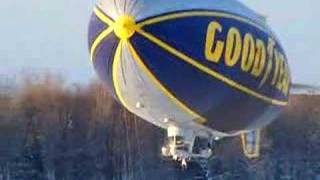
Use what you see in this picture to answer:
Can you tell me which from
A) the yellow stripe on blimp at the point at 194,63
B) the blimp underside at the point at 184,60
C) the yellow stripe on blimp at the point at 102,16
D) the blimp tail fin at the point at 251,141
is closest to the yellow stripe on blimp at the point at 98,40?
Answer: the blimp underside at the point at 184,60

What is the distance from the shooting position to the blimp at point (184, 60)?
26688mm

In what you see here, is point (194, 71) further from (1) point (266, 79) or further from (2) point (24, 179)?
(2) point (24, 179)

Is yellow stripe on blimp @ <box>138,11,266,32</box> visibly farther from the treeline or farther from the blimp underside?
the treeline

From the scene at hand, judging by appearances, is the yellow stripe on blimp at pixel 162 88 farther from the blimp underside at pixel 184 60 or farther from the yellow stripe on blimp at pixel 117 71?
the yellow stripe on blimp at pixel 117 71

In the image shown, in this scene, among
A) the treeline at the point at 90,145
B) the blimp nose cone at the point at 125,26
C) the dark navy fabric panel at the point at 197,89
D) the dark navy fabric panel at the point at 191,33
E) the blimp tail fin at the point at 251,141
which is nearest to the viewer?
the blimp nose cone at the point at 125,26

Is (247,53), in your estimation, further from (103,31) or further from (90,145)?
(90,145)

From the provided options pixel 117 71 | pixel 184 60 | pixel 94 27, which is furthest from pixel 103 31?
pixel 184 60

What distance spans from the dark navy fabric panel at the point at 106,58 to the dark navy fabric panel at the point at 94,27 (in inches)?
10.4

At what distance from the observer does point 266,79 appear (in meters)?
30.6

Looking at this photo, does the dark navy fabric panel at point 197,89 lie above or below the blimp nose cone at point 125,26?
below

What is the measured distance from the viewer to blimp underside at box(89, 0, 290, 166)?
2669 centimetres

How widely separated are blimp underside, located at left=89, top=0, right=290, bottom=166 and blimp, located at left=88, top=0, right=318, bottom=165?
0.02m

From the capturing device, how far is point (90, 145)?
81.6m

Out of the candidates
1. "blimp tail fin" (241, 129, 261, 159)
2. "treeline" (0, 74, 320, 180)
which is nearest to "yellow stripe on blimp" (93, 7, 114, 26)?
"blimp tail fin" (241, 129, 261, 159)
